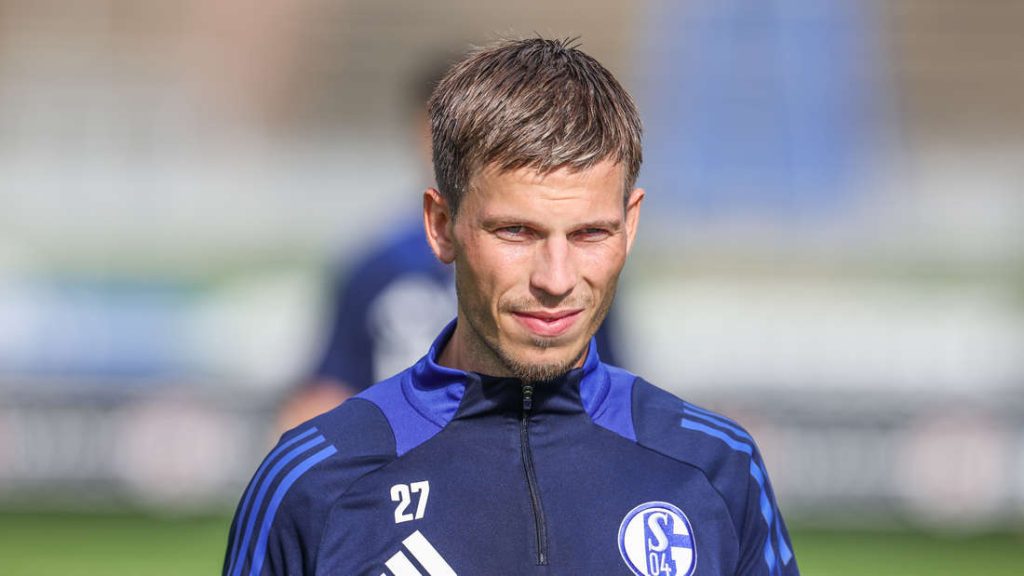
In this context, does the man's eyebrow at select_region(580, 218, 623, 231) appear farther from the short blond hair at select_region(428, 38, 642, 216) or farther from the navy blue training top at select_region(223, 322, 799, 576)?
the navy blue training top at select_region(223, 322, 799, 576)

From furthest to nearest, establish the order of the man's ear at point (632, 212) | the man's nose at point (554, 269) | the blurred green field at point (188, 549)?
the blurred green field at point (188, 549) → the man's ear at point (632, 212) → the man's nose at point (554, 269)

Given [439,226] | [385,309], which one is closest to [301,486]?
[439,226]

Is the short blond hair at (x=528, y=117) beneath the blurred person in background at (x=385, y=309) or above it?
above

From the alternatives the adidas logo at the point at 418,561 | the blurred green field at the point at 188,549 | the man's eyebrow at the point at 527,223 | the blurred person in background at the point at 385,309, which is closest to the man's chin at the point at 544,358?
the man's eyebrow at the point at 527,223

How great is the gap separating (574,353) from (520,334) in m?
0.08

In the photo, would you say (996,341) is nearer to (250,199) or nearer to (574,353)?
(250,199)

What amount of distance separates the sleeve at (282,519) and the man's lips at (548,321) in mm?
316

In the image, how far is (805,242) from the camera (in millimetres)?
10648

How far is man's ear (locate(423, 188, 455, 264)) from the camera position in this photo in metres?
2.03

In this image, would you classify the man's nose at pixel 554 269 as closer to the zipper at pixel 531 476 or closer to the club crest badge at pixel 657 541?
the zipper at pixel 531 476

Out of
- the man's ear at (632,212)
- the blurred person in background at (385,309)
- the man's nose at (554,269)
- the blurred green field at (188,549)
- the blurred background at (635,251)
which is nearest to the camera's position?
the man's nose at (554,269)

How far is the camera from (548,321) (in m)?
1.92

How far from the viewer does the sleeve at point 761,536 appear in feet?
6.43

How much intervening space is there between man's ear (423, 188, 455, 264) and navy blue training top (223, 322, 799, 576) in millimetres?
154
